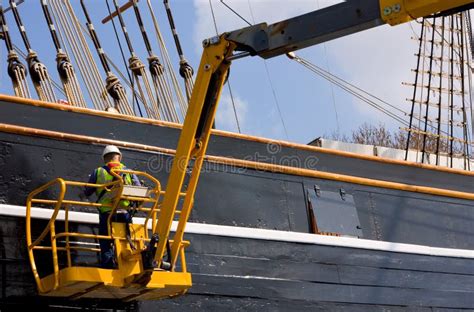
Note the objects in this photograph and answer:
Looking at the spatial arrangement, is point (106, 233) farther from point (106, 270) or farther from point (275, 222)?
point (275, 222)

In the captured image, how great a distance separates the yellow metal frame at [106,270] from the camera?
7223 mm

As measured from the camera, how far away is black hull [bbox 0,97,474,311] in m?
8.25

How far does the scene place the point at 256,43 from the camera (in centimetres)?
730

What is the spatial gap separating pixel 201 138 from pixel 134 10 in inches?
335

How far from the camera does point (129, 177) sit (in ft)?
25.5

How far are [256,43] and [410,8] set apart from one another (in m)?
1.31

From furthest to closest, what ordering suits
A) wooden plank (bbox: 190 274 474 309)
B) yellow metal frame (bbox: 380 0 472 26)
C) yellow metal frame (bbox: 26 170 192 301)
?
1. wooden plank (bbox: 190 274 474 309)
2. yellow metal frame (bbox: 26 170 192 301)
3. yellow metal frame (bbox: 380 0 472 26)

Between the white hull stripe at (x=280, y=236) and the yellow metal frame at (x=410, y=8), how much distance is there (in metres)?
3.01

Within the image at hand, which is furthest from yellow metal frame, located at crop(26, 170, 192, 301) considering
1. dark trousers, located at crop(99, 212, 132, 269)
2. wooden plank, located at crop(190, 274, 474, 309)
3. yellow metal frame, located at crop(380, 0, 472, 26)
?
yellow metal frame, located at crop(380, 0, 472, 26)

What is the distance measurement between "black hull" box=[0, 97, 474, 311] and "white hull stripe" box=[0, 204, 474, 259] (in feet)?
0.18

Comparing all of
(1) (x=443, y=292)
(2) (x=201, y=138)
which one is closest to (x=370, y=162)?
Result: (1) (x=443, y=292)

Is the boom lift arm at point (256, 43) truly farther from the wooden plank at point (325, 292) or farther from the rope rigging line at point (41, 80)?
the rope rigging line at point (41, 80)

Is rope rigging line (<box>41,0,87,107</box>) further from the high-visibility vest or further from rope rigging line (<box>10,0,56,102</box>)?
the high-visibility vest

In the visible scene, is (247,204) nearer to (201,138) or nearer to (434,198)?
(201,138)
